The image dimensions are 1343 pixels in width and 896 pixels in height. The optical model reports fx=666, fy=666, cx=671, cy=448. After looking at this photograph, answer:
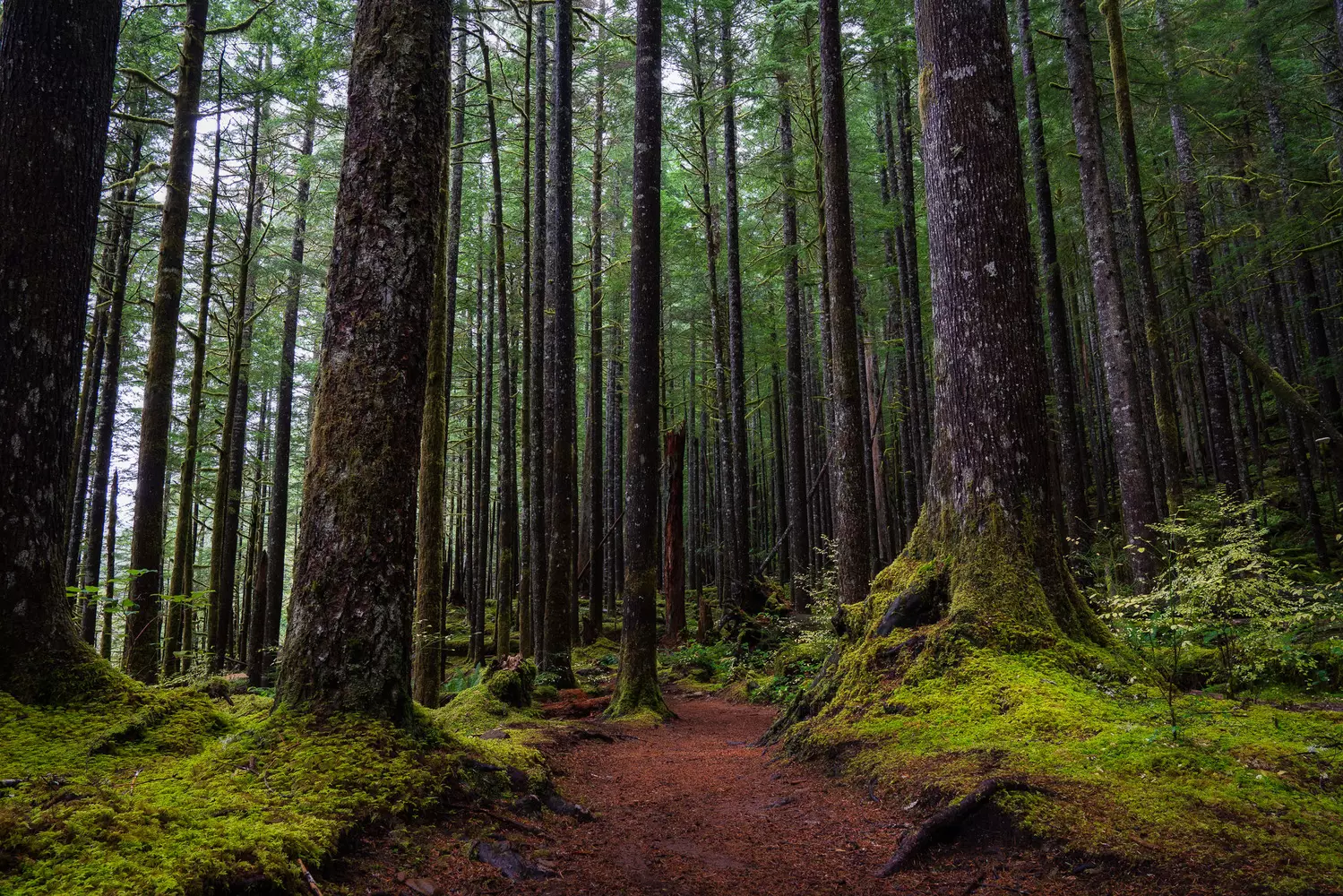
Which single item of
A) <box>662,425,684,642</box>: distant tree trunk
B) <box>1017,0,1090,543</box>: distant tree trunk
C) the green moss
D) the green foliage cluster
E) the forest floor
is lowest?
the forest floor

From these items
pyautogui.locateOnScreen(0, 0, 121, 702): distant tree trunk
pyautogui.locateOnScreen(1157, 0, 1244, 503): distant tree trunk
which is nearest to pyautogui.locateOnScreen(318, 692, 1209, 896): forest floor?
pyautogui.locateOnScreen(0, 0, 121, 702): distant tree trunk

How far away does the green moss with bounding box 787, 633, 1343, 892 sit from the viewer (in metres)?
2.53

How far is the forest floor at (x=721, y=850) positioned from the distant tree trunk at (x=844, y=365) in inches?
191

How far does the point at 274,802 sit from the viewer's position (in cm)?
278

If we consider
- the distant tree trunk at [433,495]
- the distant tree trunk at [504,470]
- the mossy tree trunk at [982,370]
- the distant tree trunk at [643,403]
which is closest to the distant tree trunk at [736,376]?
the distant tree trunk at [504,470]

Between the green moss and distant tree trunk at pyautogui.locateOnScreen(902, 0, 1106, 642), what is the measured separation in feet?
1.56

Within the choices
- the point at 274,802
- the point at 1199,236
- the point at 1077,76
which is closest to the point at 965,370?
the point at 274,802

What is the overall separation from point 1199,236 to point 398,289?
19249 millimetres

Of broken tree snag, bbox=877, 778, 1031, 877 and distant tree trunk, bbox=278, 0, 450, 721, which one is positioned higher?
distant tree trunk, bbox=278, 0, 450, 721

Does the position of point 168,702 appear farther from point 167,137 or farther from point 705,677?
point 167,137

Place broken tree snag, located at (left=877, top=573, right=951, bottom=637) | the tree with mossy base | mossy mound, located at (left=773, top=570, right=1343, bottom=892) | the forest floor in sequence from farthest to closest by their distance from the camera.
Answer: broken tree snag, located at (left=877, top=573, right=951, bottom=637)
the tree with mossy base
the forest floor
mossy mound, located at (left=773, top=570, right=1343, bottom=892)

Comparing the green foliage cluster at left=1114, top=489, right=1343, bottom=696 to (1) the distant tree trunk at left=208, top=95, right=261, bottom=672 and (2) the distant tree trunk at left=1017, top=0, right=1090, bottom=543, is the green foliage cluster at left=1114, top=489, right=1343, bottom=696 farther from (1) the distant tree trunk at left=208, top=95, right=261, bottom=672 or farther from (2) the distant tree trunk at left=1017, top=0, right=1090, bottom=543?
(1) the distant tree trunk at left=208, top=95, right=261, bottom=672

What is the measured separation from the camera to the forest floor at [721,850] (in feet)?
8.68

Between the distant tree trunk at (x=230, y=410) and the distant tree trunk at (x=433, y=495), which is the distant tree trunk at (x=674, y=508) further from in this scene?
the distant tree trunk at (x=230, y=410)
